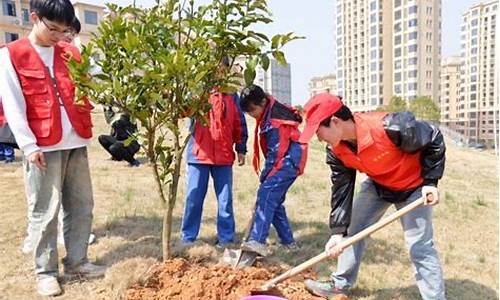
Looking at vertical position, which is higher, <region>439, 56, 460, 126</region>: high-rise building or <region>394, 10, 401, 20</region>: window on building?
<region>394, 10, 401, 20</region>: window on building

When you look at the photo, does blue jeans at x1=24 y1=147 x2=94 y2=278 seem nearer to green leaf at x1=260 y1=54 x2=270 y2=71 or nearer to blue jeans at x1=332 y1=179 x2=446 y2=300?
Answer: green leaf at x1=260 y1=54 x2=270 y2=71

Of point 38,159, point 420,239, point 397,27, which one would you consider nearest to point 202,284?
point 38,159

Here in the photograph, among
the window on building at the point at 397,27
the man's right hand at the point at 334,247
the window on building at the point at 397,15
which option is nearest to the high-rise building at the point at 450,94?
the window on building at the point at 397,27

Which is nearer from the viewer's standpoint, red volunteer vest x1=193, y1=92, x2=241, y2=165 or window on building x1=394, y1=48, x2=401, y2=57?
red volunteer vest x1=193, y1=92, x2=241, y2=165

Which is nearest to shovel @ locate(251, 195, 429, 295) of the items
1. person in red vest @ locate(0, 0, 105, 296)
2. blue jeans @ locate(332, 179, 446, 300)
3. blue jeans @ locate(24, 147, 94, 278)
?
blue jeans @ locate(332, 179, 446, 300)

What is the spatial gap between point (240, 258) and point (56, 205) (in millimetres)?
1335

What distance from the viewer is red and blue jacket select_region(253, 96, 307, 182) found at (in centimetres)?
358

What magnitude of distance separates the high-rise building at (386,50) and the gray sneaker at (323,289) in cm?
6372

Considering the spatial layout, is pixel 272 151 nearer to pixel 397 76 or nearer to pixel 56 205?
pixel 56 205

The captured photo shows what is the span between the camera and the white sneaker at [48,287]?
2.84 meters

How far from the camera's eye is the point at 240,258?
Result: 329 cm

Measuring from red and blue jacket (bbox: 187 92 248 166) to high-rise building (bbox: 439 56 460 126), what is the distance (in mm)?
78870

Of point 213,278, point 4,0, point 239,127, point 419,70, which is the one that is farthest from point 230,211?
point 419,70

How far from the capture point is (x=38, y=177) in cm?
286
